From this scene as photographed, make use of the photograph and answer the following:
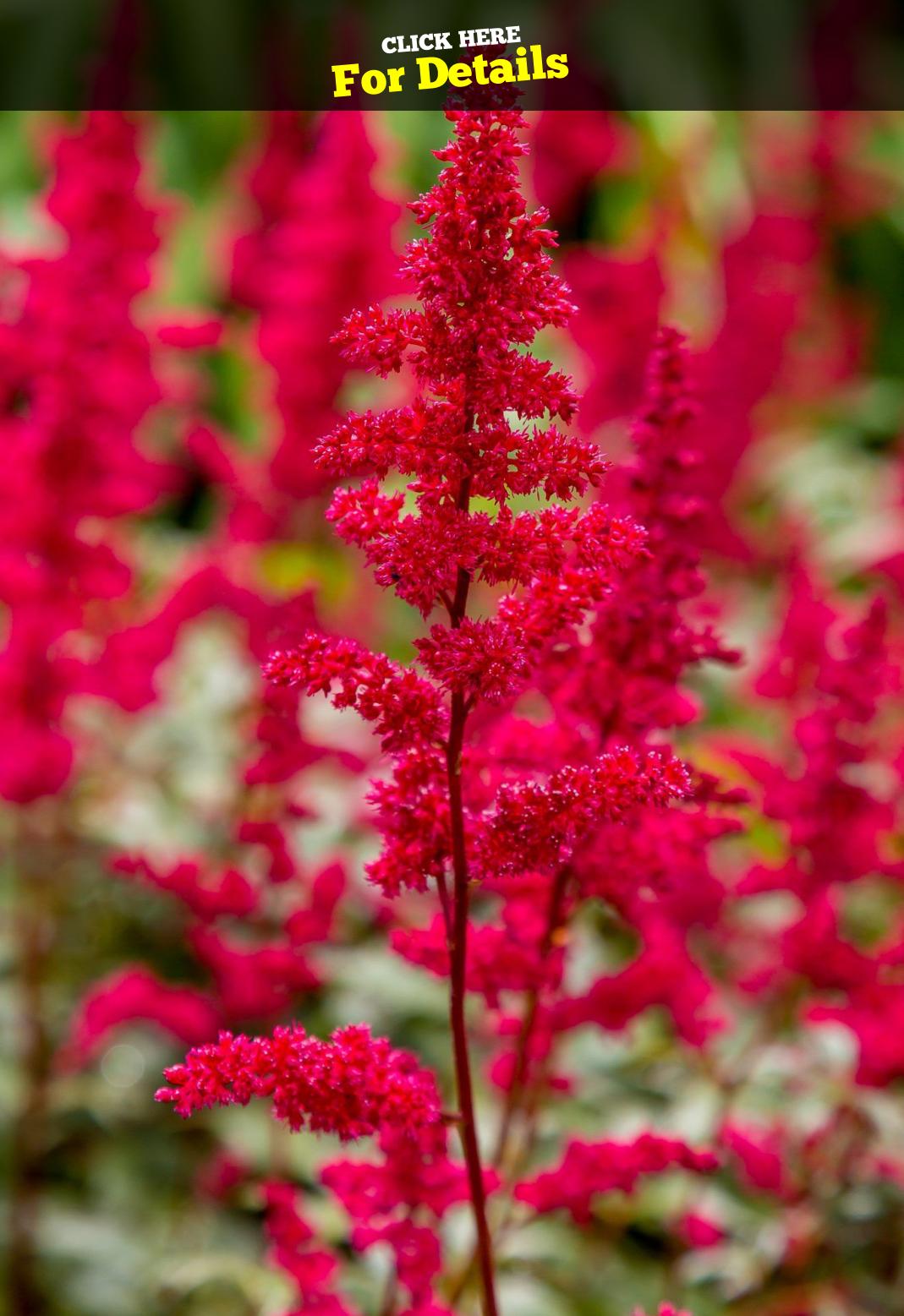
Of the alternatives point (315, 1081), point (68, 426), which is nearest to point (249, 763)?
point (68, 426)

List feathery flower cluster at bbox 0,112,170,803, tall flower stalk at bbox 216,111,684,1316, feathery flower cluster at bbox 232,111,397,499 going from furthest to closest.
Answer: feathery flower cluster at bbox 232,111,397,499, feathery flower cluster at bbox 0,112,170,803, tall flower stalk at bbox 216,111,684,1316

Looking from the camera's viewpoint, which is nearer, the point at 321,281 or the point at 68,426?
the point at 68,426

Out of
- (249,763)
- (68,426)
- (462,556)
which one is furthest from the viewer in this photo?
(249,763)

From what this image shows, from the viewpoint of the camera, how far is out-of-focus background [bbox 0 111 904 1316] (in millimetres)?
1487

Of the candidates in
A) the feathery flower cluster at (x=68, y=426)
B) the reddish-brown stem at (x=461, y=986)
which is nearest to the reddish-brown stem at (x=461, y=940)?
the reddish-brown stem at (x=461, y=986)

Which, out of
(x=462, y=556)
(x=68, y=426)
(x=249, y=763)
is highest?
(x=68, y=426)

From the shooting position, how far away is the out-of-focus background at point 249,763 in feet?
4.88

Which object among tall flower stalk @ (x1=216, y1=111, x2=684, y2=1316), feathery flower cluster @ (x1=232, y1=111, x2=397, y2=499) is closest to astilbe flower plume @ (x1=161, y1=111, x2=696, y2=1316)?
tall flower stalk @ (x1=216, y1=111, x2=684, y2=1316)

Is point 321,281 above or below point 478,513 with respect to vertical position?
above

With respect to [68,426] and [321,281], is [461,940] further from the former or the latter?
[321,281]

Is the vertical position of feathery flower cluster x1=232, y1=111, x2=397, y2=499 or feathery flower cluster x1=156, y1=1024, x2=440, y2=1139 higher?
feathery flower cluster x1=232, y1=111, x2=397, y2=499

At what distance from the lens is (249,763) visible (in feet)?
5.86

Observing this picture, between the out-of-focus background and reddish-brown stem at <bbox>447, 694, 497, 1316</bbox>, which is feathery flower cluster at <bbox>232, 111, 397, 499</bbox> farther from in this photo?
reddish-brown stem at <bbox>447, 694, 497, 1316</bbox>

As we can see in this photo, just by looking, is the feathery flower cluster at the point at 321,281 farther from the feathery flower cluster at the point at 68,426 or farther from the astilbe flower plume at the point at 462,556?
the astilbe flower plume at the point at 462,556
